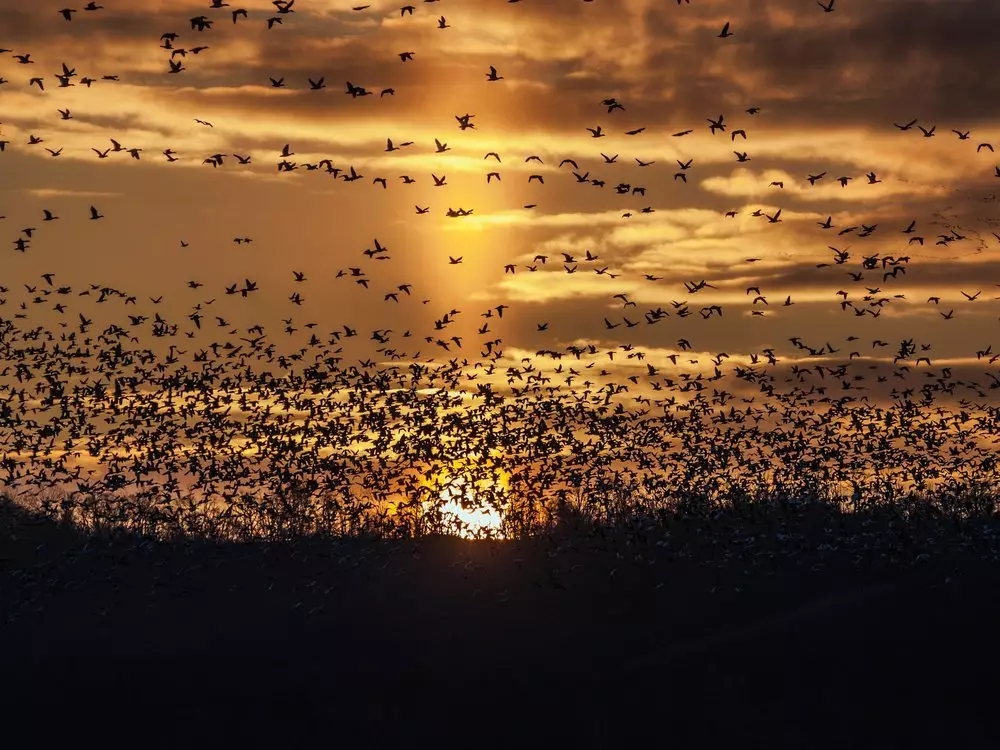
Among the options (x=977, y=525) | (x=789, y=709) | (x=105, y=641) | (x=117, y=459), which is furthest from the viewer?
(x=977, y=525)

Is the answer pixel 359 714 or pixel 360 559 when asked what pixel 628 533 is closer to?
pixel 360 559

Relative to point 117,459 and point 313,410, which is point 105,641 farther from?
point 313,410

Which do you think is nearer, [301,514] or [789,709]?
[789,709]

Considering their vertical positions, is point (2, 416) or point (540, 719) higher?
point (2, 416)

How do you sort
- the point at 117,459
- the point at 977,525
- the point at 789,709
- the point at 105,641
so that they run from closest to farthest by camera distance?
the point at 789,709, the point at 105,641, the point at 117,459, the point at 977,525

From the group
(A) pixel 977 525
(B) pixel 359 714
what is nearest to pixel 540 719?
(B) pixel 359 714

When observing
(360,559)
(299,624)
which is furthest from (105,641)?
(360,559)

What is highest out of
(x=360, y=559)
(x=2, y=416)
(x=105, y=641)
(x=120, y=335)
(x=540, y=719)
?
(x=120, y=335)
